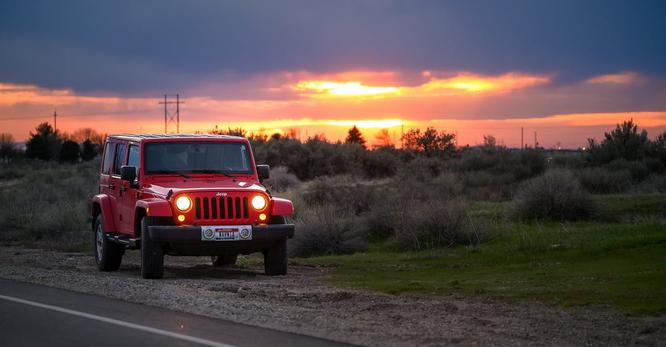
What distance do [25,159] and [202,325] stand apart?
93926mm

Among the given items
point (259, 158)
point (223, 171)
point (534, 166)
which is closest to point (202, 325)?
point (223, 171)

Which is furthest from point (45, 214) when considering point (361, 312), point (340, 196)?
point (361, 312)

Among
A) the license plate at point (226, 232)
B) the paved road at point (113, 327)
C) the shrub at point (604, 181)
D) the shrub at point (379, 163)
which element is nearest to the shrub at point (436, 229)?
the license plate at point (226, 232)

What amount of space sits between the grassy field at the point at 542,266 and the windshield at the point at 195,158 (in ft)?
9.01

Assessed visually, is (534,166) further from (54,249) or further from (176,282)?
(176,282)

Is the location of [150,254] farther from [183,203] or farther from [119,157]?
[119,157]

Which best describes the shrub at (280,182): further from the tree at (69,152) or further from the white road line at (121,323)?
the tree at (69,152)

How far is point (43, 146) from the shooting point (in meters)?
100

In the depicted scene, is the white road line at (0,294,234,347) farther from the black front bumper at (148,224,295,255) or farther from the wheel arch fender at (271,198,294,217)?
the wheel arch fender at (271,198,294,217)

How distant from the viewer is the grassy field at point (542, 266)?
13.6 meters

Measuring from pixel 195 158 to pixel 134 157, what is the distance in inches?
46.2

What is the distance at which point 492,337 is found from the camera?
1023 centimetres

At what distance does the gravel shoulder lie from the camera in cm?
1029

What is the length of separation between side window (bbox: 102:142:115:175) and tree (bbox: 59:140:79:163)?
79.3 meters
